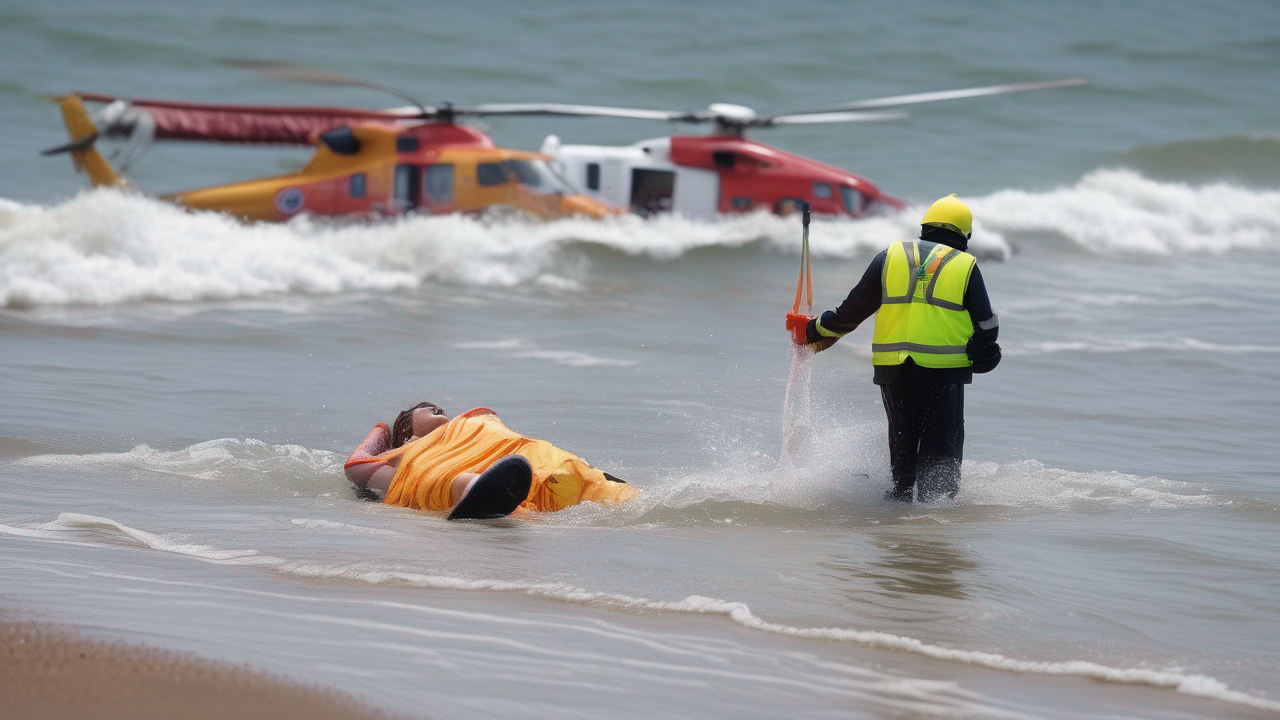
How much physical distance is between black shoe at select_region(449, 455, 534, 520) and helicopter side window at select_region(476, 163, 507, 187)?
42.7ft

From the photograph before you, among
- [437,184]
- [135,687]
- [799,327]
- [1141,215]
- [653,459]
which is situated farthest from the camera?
[1141,215]

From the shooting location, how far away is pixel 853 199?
18.9 m

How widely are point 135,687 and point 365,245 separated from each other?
13512 millimetres

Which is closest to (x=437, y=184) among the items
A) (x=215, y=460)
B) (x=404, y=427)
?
(x=215, y=460)

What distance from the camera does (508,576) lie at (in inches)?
181

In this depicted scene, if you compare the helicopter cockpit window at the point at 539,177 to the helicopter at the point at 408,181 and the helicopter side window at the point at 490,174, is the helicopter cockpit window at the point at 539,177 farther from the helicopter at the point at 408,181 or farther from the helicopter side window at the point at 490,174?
the helicopter side window at the point at 490,174

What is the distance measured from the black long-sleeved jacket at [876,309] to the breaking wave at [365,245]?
9059mm

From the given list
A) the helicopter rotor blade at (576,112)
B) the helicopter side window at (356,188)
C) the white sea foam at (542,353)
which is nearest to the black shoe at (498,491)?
the white sea foam at (542,353)

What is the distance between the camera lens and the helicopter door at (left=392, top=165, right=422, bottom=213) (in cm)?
1791

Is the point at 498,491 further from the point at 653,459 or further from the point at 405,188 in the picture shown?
the point at 405,188

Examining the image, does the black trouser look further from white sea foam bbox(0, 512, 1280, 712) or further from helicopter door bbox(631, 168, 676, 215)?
helicopter door bbox(631, 168, 676, 215)

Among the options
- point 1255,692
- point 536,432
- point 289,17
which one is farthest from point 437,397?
point 289,17

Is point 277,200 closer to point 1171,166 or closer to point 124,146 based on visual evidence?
point 124,146

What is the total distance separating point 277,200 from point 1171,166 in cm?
1897
